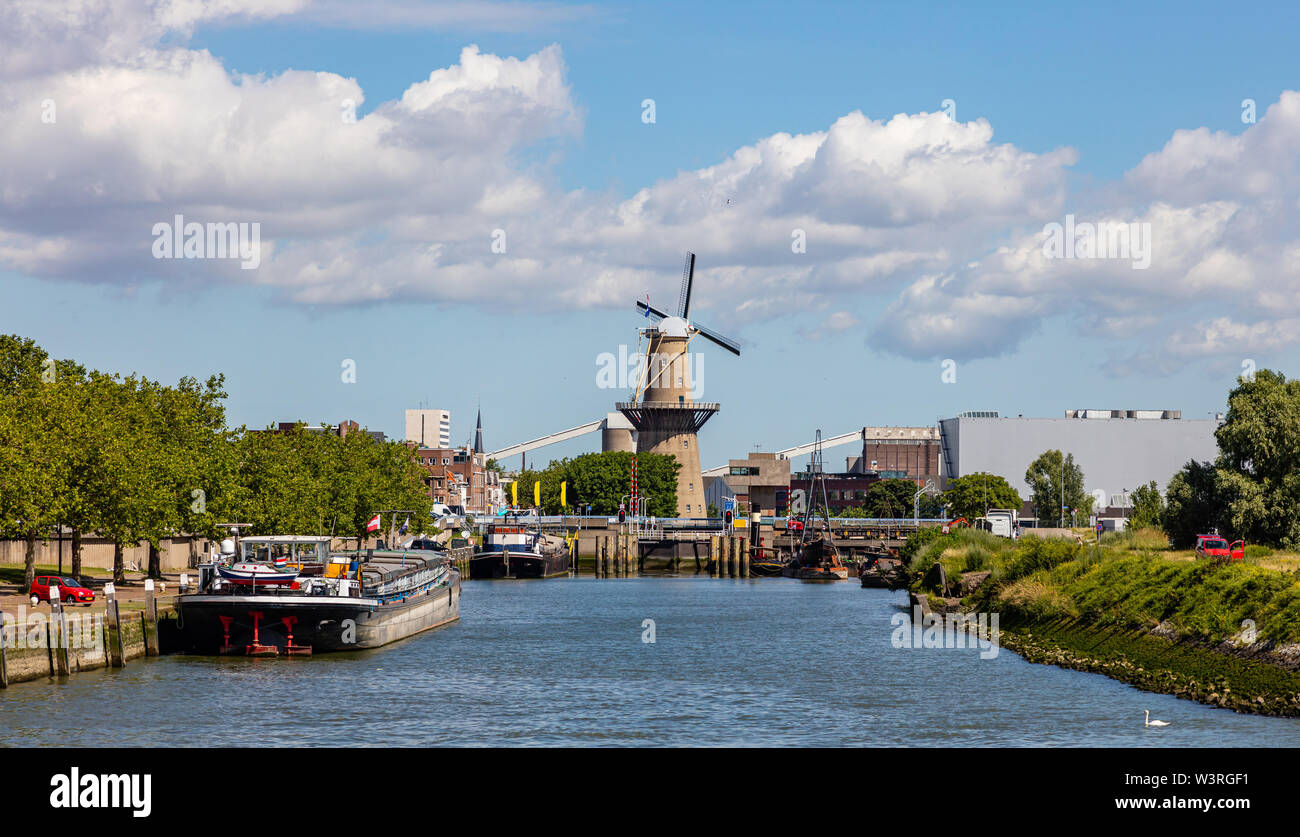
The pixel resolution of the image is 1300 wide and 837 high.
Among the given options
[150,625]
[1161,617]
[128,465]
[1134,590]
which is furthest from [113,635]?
[1134,590]

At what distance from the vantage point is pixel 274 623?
2291 inches

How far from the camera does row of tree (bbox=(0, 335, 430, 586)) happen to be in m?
68.0

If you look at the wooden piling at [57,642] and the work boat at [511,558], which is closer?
the wooden piling at [57,642]

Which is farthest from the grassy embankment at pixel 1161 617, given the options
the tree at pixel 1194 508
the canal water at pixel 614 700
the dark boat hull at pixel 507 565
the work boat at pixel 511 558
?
the work boat at pixel 511 558

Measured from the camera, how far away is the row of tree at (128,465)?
223 feet

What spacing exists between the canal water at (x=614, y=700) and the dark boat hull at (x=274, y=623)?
0.90 meters

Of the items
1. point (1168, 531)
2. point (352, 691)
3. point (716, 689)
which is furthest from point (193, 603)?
point (1168, 531)

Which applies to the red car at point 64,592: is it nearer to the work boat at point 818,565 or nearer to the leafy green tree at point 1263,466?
the leafy green tree at point 1263,466

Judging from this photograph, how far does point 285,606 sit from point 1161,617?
3626 cm

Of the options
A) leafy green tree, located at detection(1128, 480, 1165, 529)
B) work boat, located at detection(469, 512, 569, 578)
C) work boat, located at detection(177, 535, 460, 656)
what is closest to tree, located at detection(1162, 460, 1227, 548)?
leafy green tree, located at detection(1128, 480, 1165, 529)

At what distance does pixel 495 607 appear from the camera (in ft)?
325

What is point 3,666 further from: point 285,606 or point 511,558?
point 511,558

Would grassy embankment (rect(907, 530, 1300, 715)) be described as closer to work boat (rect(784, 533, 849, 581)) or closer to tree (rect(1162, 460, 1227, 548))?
Answer: tree (rect(1162, 460, 1227, 548))
